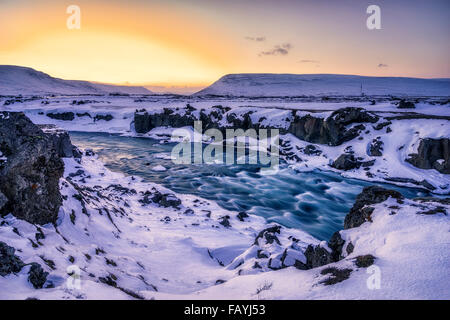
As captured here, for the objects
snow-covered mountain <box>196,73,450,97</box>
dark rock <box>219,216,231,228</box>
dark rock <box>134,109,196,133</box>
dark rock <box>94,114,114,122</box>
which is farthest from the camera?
snow-covered mountain <box>196,73,450,97</box>

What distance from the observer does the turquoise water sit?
18547 mm

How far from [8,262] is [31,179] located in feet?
11.8

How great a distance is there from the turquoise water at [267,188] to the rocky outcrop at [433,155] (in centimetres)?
397

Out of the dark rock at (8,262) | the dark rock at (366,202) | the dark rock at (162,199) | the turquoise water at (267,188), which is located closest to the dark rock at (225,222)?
the dark rock at (162,199)

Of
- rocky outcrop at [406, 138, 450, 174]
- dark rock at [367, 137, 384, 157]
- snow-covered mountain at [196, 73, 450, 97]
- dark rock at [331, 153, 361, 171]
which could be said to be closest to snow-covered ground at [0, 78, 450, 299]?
dark rock at [331, 153, 361, 171]

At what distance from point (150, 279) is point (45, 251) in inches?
121

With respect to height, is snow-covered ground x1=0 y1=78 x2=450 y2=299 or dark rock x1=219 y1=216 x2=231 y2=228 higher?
snow-covered ground x1=0 y1=78 x2=450 y2=299

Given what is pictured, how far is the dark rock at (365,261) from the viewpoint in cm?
546

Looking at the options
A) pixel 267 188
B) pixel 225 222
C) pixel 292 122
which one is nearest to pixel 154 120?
pixel 292 122

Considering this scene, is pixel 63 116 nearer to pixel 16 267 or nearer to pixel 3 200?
pixel 3 200

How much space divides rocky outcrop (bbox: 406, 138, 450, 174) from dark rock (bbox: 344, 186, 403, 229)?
2122cm

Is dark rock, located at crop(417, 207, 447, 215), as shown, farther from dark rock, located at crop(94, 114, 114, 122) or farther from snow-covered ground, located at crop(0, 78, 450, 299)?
dark rock, located at crop(94, 114, 114, 122)
